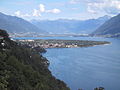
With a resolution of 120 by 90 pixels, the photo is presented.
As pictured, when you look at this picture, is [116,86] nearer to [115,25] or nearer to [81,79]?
[81,79]

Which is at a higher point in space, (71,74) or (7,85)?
(7,85)

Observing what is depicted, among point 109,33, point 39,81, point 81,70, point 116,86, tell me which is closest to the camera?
point 39,81

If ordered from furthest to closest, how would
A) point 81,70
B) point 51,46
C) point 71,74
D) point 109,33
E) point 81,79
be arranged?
point 109,33 → point 51,46 → point 81,70 → point 71,74 → point 81,79

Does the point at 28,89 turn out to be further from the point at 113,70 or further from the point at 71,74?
the point at 113,70

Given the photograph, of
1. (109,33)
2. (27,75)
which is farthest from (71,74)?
(109,33)

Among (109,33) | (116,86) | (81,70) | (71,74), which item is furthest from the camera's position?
(109,33)

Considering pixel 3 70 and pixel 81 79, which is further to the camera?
pixel 81 79

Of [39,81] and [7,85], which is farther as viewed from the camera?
[39,81]

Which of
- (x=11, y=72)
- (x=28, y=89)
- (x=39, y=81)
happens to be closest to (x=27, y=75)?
(x=39, y=81)

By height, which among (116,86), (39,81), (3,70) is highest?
(3,70)
